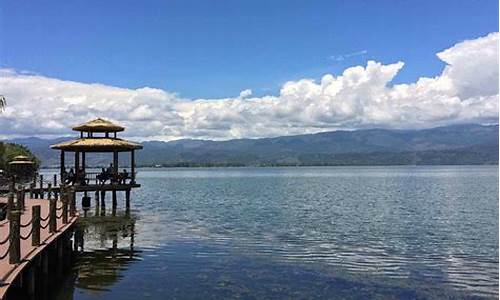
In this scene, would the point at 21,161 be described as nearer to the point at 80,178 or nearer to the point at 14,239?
the point at 80,178

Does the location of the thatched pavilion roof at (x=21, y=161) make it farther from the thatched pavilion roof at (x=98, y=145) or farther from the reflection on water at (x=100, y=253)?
the reflection on water at (x=100, y=253)

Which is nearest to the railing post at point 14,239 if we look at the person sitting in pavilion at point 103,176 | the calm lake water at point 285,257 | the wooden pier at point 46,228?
the wooden pier at point 46,228

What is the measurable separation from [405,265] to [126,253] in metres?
10.8

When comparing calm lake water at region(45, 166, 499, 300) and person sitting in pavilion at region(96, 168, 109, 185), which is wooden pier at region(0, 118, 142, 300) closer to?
person sitting in pavilion at region(96, 168, 109, 185)

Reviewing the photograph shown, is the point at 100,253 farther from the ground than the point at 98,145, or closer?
closer

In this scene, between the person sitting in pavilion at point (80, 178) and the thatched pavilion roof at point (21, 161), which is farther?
the thatched pavilion roof at point (21, 161)

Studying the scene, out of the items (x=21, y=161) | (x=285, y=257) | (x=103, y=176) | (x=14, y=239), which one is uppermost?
(x=21, y=161)

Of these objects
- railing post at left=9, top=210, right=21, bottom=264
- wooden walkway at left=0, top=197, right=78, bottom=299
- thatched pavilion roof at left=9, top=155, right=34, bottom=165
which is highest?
thatched pavilion roof at left=9, top=155, right=34, bottom=165

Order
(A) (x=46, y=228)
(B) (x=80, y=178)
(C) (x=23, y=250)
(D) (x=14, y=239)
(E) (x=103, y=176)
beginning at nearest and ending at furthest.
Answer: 1. (D) (x=14, y=239)
2. (C) (x=23, y=250)
3. (A) (x=46, y=228)
4. (B) (x=80, y=178)
5. (E) (x=103, y=176)

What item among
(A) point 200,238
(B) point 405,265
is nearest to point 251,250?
(A) point 200,238

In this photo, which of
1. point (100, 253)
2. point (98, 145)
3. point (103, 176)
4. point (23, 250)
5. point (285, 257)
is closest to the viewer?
point (23, 250)

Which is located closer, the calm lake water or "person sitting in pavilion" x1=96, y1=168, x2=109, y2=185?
the calm lake water

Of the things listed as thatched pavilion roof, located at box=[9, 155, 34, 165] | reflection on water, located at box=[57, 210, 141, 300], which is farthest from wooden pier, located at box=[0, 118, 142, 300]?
thatched pavilion roof, located at box=[9, 155, 34, 165]

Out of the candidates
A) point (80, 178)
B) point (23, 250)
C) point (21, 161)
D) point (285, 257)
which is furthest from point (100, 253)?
point (21, 161)
